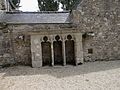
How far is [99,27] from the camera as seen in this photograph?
39.6 ft

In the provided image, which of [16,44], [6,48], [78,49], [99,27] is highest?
[99,27]

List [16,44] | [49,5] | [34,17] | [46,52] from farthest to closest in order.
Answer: [49,5], [34,17], [46,52], [16,44]

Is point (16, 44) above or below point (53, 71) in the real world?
above

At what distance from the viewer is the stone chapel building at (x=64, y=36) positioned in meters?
11.2

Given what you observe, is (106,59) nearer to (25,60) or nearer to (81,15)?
(81,15)

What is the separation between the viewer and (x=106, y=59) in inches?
479

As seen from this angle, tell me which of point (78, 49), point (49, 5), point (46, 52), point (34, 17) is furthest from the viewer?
point (49, 5)

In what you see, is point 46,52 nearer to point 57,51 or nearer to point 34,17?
point 57,51

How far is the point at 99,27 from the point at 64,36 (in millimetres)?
2244

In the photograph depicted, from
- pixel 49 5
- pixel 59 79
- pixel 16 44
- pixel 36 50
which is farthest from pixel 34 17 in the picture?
pixel 49 5

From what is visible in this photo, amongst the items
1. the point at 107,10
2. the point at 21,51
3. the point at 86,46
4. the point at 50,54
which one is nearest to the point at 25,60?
the point at 21,51

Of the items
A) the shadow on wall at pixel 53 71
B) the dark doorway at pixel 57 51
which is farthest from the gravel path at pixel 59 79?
the dark doorway at pixel 57 51

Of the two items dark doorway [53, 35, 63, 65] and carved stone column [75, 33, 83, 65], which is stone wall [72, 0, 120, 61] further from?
dark doorway [53, 35, 63, 65]

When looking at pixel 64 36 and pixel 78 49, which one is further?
pixel 78 49
